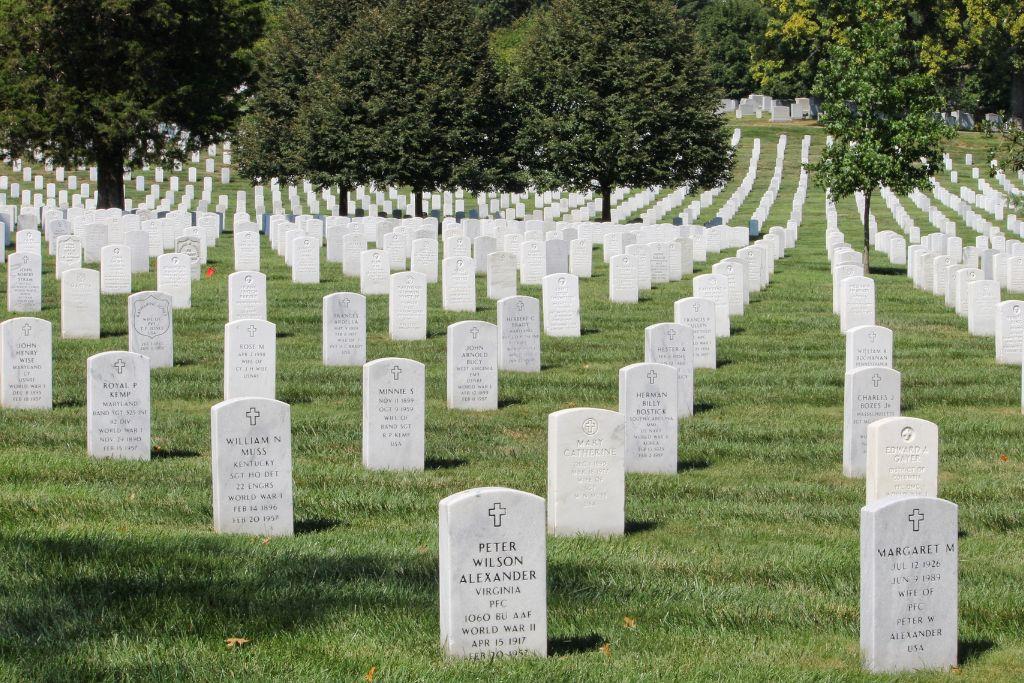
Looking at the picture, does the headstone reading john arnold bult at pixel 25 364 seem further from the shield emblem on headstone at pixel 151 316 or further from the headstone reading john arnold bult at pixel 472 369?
the headstone reading john arnold bult at pixel 472 369

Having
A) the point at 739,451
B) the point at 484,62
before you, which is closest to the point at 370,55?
the point at 484,62

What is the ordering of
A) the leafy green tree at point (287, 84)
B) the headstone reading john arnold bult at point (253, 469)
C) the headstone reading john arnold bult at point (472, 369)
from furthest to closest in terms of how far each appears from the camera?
1. the leafy green tree at point (287, 84)
2. the headstone reading john arnold bult at point (472, 369)
3. the headstone reading john arnold bult at point (253, 469)

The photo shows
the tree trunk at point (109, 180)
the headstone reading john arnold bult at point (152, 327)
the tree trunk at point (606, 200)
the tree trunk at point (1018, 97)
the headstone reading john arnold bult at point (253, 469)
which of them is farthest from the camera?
the tree trunk at point (1018, 97)

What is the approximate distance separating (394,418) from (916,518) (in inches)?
221

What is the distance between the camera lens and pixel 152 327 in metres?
17.2

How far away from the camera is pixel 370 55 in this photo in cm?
4506

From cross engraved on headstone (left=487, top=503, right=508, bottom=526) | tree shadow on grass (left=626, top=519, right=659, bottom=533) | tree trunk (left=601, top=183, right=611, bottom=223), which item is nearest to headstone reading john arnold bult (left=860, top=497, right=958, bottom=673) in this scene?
cross engraved on headstone (left=487, top=503, right=508, bottom=526)

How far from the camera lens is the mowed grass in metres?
7.24

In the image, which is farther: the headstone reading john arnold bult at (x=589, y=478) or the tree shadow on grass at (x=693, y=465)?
the tree shadow on grass at (x=693, y=465)

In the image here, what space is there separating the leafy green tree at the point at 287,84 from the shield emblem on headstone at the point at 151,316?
2842 cm

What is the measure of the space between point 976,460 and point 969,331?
29.0 ft

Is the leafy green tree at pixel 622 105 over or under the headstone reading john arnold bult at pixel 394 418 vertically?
over

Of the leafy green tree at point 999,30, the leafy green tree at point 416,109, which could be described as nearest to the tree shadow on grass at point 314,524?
the leafy green tree at point 416,109

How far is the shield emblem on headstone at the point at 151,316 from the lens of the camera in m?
17.0
